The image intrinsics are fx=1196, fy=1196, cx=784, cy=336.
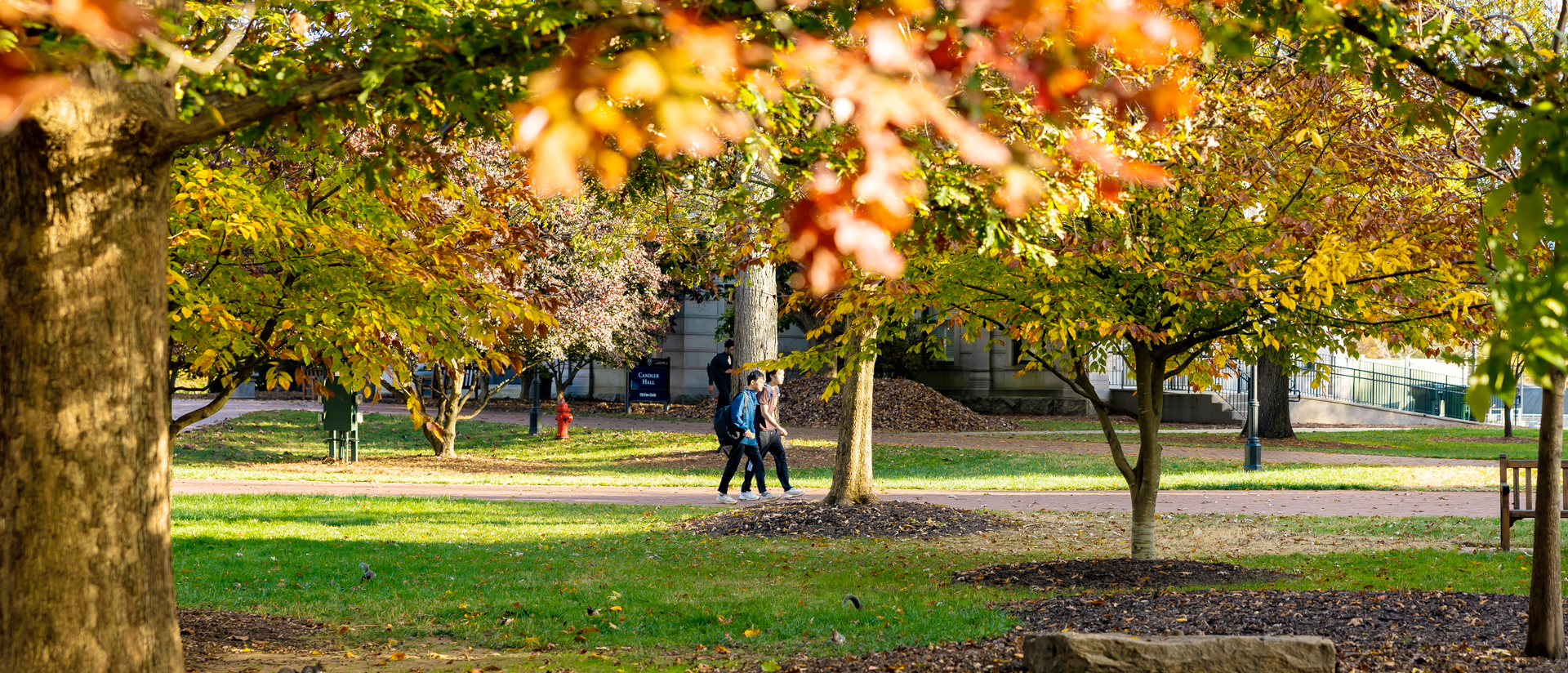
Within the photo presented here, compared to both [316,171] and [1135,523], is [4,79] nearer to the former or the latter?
[316,171]

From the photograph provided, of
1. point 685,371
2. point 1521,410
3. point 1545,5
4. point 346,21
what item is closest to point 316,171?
point 346,21

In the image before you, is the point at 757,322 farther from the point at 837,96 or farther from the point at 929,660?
the point at 837,96

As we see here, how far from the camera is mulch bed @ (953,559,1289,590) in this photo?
8.36 metres

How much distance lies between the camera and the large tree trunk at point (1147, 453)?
867 cm

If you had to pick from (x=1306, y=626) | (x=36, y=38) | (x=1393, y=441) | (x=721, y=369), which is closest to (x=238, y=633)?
(x=36, y=38)

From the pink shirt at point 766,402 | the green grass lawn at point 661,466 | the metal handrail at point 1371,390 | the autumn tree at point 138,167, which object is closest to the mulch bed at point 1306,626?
the autumn tree at point 138,167

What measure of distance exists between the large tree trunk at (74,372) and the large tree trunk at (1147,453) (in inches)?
262

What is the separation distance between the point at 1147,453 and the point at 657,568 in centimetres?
383

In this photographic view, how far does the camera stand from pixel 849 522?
1169 centimetres

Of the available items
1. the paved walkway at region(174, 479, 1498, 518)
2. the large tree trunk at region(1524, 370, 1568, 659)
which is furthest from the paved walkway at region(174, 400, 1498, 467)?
the large tree trunk at region(1524, 370, 1568, 659)

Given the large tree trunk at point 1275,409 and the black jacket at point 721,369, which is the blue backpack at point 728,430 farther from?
the large tree trunk at point 1275,409

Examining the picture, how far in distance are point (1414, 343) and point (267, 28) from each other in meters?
6.95

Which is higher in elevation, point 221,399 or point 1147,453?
point 221,399

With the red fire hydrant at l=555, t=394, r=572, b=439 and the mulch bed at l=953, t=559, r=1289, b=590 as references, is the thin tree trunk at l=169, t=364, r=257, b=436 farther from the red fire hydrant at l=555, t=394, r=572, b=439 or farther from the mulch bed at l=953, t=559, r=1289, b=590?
the red fire hydrant at l=555, t=394, r=572, b=439
